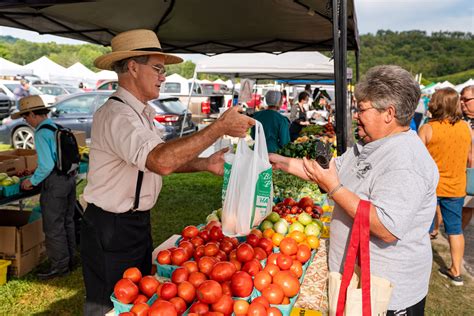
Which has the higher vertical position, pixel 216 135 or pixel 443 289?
pixel 216 135

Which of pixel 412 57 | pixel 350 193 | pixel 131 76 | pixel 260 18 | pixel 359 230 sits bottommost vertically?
pixel 359 230

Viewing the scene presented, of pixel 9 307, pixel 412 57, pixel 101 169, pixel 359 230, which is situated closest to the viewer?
pixel 359 230

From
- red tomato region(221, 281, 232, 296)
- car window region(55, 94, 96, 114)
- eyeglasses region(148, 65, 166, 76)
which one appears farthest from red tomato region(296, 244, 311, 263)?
car window region(55, 94, 96, 114)

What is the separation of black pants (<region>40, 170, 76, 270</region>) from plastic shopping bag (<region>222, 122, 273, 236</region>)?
2907 millimetres

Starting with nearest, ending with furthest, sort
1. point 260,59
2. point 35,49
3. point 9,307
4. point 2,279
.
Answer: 1. point 9,307
2. point 2,279
3. point 260,59
4. point 35,49

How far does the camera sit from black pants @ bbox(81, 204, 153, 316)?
91.0 inches

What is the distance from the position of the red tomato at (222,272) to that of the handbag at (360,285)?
21.4 inches

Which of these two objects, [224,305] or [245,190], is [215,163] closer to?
[245,190]

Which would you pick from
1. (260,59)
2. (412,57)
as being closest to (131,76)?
(260,59)

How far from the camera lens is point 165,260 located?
227 cm

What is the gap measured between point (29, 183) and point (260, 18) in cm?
325

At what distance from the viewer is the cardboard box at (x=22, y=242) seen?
14.1 ft

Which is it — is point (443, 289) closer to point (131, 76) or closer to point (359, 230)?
point (359, 230)

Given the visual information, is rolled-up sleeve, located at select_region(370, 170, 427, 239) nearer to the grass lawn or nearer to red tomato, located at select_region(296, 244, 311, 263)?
red tomato, located at select_region(296, 244, 311, 263)
